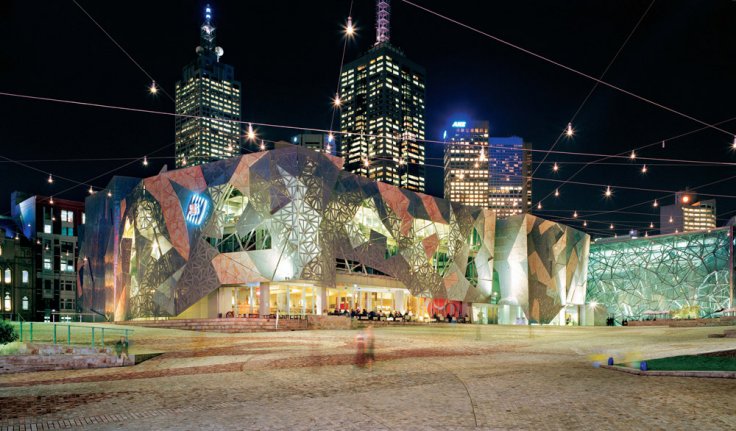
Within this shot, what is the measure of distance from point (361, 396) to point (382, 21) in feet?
498

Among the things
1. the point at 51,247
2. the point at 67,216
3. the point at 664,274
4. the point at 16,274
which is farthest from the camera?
the point at 67,216

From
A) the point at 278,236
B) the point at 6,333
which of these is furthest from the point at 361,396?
the point at 278,236

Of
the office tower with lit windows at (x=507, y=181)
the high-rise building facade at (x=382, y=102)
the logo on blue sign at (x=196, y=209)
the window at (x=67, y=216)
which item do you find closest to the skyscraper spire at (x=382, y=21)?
the high-rise building facade at (x=382, y=102)

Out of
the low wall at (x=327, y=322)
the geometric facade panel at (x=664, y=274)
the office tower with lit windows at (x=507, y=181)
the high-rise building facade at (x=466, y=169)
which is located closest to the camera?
the low wall at (x=327, y=322)

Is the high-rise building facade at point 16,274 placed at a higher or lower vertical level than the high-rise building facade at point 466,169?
lower

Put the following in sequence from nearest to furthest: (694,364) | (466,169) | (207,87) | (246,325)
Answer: (694,364)
(246,325)
(207,87)
(466,169)

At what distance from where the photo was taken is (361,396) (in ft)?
32.7

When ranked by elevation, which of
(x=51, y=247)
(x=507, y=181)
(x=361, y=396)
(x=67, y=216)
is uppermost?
(x=507, y=181)

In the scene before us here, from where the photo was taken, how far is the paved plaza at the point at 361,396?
26.0 feet

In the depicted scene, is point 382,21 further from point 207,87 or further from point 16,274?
point 16,274

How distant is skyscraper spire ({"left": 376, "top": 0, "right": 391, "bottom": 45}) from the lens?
15088 centimetres

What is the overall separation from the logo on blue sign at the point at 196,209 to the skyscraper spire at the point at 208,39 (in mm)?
86306

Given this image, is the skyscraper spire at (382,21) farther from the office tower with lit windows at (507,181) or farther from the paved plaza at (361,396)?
the paved plaza at (361,396)

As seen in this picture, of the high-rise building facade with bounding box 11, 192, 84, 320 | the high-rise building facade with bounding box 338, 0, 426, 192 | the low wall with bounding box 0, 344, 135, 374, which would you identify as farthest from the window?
the high-rise building facade with bounding box 338, 0, 426, 192
